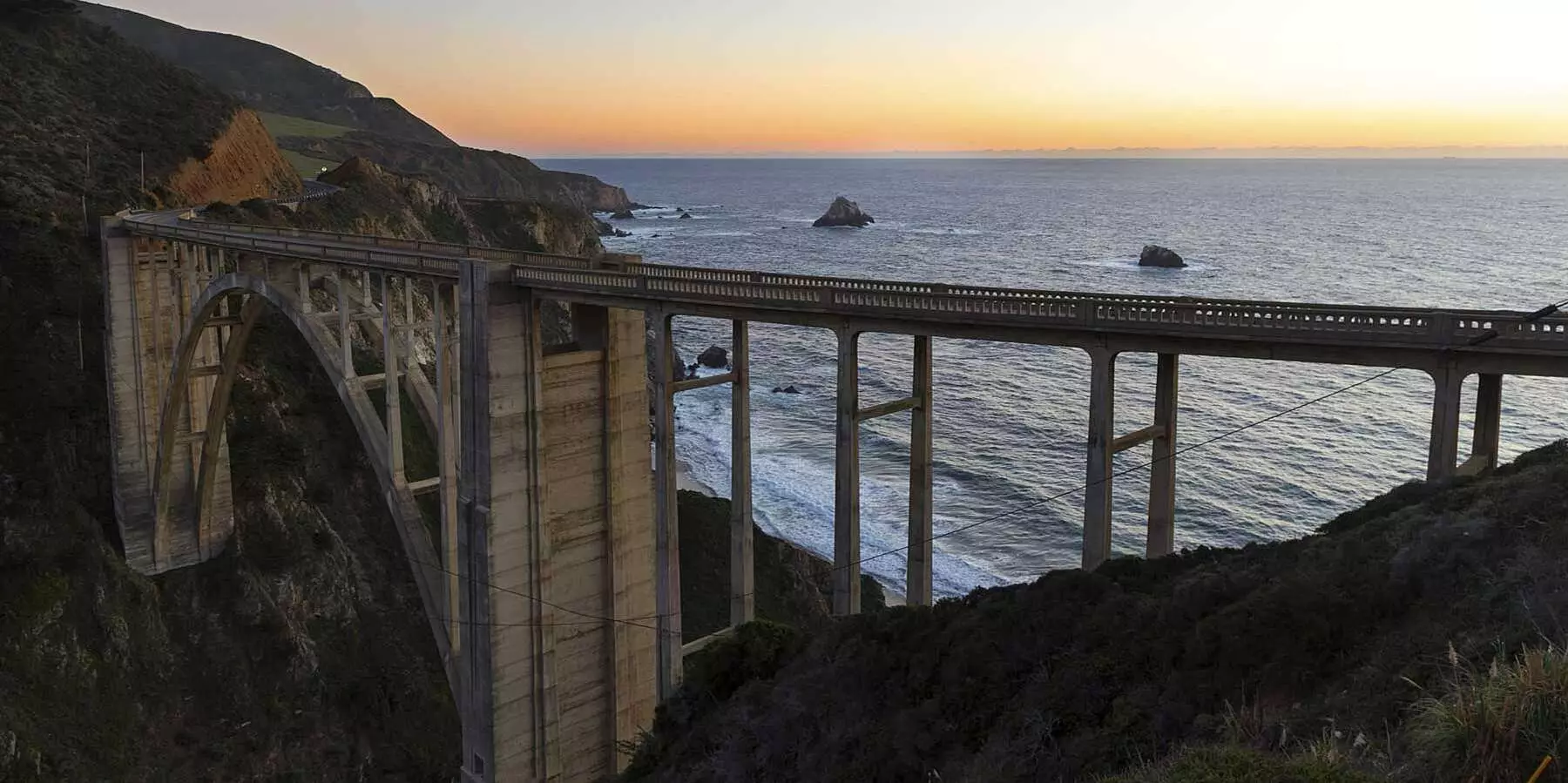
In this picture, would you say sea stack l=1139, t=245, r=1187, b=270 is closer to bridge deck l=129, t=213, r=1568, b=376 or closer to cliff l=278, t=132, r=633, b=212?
cliff l=278, t=132, r=633, b=212

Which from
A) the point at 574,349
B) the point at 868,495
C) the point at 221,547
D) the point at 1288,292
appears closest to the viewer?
the point at 574,349

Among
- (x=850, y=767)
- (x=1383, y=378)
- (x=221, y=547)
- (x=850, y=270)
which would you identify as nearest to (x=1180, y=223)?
(x=850, y=270)

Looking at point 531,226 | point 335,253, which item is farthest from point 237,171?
point 335,253

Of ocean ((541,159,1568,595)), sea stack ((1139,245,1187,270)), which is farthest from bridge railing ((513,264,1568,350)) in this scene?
sea stack ((1139,245,1187,270))

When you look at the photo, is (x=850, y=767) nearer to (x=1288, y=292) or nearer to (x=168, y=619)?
(x=168, y=619)

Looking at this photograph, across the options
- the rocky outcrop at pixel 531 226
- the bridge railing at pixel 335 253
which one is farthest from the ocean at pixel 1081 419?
the bridge railing at pixel 335 253

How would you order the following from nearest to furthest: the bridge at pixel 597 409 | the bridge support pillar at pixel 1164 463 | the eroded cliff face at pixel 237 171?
the bridge at pixel 597 409
the bridge support pillar at pixel 1164 463
the eroded cliff face at pixel 237 171

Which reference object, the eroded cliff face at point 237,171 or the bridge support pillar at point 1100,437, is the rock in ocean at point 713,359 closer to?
the eroded cliff face at point 237,171
